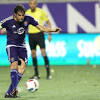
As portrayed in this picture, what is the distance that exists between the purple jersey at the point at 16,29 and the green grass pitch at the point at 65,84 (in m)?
1.07

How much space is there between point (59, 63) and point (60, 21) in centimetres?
157

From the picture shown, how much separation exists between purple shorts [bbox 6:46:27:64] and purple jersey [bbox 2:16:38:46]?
0.10 meters

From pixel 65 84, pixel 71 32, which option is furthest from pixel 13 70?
pixel 71 32

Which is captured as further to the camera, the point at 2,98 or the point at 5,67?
the point at 5,67

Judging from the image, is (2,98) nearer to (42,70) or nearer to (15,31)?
(15,31)

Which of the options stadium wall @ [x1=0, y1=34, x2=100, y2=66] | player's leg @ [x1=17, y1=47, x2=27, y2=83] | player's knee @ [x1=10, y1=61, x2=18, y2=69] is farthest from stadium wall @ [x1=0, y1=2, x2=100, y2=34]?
player's knee @ [x1=10, y1=61, x2=18, y2=69]

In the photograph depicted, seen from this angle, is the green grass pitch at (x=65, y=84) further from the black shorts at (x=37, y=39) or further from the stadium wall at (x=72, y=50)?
the black shorts at (x=37, y=39)

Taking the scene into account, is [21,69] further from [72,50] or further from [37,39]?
[72,50]

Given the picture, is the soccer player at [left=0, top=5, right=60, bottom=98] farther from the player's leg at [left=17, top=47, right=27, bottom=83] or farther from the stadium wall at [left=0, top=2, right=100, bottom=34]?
the stadium wall at [left=0, top=2, right=100, bottom=34]

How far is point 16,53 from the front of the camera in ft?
34.0

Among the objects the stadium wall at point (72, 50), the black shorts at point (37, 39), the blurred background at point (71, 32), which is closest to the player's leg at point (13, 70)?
the black shorts at point (37, 39)

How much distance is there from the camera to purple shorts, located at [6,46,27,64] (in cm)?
1029

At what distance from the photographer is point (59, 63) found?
18.7 m

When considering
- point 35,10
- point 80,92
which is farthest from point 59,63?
point 80,92
